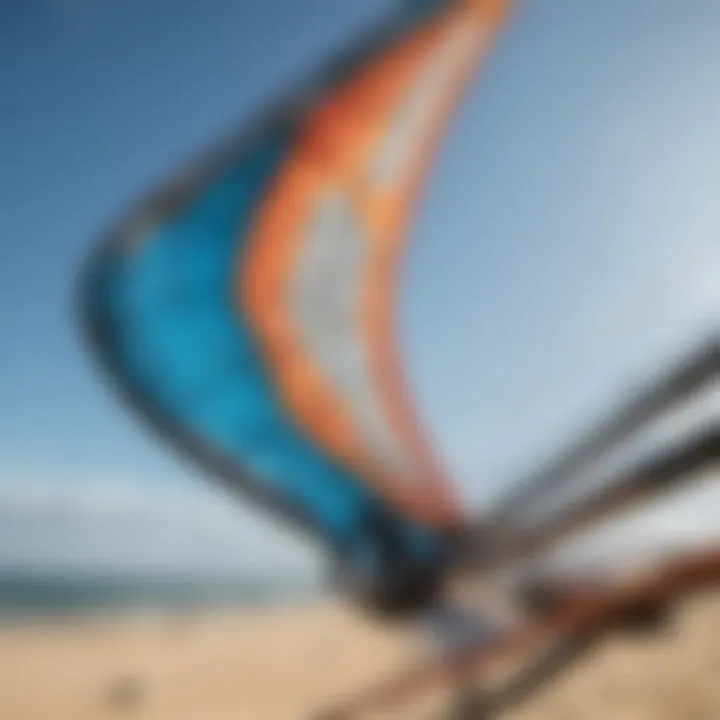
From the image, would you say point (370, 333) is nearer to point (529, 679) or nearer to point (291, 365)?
point (291, 365)

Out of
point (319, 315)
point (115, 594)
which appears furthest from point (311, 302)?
point (115, 594)

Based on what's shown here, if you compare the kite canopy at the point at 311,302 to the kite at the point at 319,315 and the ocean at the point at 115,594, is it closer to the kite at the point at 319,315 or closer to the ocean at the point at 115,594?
the kite at the point at 319,315

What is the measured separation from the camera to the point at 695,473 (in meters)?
2.88

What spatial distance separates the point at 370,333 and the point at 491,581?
82.8 inches

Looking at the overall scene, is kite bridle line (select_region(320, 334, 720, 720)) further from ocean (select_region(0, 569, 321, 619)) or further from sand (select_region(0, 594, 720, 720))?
ocean (select_region(0, 569, 321, 619))

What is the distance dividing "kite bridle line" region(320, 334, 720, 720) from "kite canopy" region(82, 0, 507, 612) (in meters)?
1.09

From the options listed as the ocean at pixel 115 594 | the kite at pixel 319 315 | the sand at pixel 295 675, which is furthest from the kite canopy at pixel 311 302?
the ocean at pixel 115 594

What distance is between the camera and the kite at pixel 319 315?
15.6ft

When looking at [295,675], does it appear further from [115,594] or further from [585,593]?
[115,594]

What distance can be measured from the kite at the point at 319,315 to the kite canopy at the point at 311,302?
0.04 feet

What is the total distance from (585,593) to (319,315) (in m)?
2.91

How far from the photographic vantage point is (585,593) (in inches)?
147

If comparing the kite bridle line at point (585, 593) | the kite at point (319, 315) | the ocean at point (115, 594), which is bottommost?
the kite bridle line at point (585, 593)

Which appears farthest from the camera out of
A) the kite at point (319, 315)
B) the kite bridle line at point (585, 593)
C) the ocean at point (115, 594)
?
the ocean at point (115, 594)
